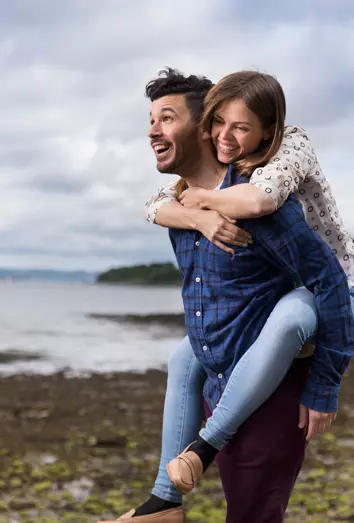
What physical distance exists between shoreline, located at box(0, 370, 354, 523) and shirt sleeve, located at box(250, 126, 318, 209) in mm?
4366

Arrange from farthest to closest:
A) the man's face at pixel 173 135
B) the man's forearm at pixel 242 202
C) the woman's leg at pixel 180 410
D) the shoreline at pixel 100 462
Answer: the shoreline at pixel 100 462, the woman's leg at pixel 180 410, the man's face at pixel 173 135, the man's forearm at pixel 242 202

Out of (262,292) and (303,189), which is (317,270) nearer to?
(262,292)

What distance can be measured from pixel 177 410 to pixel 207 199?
2.55ft

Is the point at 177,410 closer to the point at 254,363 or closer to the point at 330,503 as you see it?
the point at 254,363

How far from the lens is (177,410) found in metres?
2.88

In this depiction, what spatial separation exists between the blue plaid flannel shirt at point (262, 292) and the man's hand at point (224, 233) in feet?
0.09

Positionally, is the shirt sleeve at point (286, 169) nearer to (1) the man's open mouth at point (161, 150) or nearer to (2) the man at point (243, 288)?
(2) the man at point (243, 288)

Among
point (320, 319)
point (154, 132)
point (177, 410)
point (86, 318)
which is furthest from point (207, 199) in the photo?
point (86, 318)

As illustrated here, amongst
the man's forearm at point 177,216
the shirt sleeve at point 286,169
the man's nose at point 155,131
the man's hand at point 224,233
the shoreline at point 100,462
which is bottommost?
the shoreline at point 100,462

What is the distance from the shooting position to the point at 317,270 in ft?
8.49

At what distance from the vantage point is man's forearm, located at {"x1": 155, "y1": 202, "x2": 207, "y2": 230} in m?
2.73

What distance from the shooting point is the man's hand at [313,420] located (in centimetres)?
271

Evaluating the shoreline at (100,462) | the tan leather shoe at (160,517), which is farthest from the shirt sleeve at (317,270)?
the shoreline at (100,462)

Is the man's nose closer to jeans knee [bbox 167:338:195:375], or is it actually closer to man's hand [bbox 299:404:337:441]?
jeans knee [bbox 167:338:195:375]
